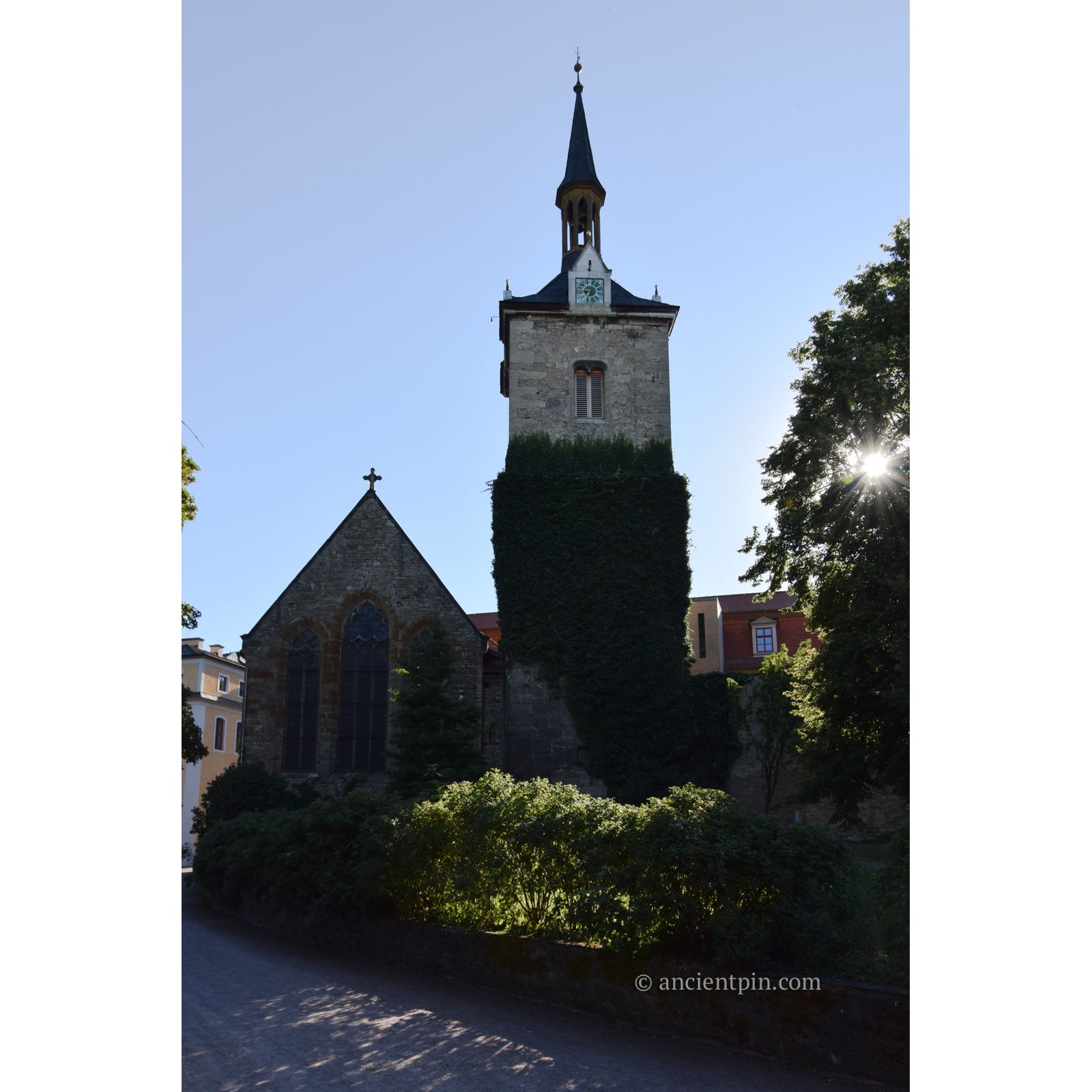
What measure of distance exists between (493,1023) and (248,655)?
707 inches

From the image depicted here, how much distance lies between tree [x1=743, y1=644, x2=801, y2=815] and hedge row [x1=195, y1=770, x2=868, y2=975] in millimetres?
12043

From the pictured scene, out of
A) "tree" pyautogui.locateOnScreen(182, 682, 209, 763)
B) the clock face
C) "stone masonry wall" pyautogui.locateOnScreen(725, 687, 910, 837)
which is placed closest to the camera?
"tree" pyautogui.locateOnScreen(182, 682, 209, 763)

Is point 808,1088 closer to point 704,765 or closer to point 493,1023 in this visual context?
point 493,1023

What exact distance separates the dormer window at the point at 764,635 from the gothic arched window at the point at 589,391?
16.2 m

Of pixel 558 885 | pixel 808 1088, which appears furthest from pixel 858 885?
pixel 558 885

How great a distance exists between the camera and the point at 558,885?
29.8ft

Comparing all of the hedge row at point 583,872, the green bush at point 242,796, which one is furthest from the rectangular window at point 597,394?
the hedge row at point 583,872

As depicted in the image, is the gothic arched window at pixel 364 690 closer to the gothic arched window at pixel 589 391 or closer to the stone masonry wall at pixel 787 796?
the gothic arched window at pixel 589 391

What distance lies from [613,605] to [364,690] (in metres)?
7.10

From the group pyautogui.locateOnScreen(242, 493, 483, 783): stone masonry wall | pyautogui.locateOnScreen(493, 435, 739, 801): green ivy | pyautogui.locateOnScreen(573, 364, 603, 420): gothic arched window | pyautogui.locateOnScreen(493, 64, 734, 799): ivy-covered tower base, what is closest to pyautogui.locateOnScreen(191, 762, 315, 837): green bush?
pyautogui.locateOnScreen(242, 493, 483, 783): stone masonry wall

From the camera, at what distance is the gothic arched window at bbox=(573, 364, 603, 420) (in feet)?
86.8

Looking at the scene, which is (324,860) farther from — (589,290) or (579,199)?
(579,199)

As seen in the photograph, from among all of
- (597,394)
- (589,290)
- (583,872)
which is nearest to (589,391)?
(597,394)

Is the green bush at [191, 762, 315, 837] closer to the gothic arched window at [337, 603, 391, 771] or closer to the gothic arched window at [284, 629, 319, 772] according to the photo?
the gothic arched window at [284, 629, 319, 772]
